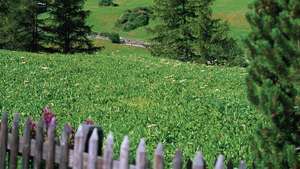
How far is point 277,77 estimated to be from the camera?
16.1ft

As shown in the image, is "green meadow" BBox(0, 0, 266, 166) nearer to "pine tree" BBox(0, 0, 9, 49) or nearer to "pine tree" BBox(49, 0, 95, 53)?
"pine tree" BBox(49, 0, 95, 53)

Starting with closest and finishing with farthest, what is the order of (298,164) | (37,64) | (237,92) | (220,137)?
1. (298,164)
2. (220,137)
3. (237,92)
4. (37,64)

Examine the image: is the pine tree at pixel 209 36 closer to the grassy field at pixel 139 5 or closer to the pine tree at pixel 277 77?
the grassy field at pixel 139 5

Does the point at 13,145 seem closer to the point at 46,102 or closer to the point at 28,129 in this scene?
the point at 28,129

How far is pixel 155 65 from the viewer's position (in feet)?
64.8

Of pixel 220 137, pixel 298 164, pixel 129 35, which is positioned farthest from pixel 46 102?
pixel 129 35

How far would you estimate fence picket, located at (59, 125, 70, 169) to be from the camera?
5.98 meters

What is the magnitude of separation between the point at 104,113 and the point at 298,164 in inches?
293

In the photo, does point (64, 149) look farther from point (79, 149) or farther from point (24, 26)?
point (24, 26)

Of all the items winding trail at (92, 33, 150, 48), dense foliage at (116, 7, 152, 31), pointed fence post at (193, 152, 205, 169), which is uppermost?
pointed fence post at (193, 152, 205, 169)

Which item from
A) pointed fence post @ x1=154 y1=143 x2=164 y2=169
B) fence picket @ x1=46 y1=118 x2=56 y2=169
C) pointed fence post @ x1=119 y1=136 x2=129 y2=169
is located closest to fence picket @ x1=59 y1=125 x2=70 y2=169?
fence picket @ x1=46 y1=118 x2=56 y2=169

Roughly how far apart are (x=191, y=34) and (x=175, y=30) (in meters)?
1.49

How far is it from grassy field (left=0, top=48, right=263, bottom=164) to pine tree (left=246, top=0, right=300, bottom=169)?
7.91 feet

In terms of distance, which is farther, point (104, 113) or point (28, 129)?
point (104, 113)
